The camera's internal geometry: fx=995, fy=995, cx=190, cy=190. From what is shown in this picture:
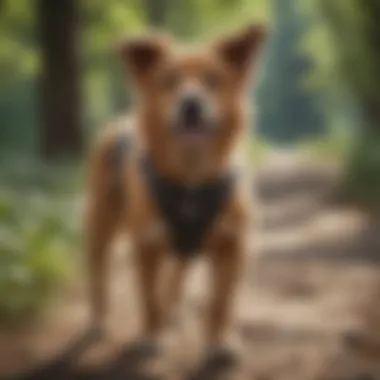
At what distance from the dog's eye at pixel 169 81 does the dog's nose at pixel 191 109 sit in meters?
0.03

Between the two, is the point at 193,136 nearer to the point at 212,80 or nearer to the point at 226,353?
the point at 212,80

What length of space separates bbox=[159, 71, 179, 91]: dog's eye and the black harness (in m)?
0.10

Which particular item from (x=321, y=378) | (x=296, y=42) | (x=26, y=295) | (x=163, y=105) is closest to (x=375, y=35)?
(x=296, y=42)

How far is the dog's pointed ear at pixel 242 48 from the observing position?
1.32 meters

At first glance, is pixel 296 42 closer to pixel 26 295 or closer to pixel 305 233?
pixel 305 233

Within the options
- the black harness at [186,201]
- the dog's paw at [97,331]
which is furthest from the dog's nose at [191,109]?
the dog's paw at [97,331]

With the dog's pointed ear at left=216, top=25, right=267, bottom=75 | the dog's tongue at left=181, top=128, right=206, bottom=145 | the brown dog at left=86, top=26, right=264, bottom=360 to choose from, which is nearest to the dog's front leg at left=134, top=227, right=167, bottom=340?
the brown dog at left=86, top=26, right=264, bottom=360

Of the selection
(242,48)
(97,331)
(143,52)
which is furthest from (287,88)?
(97,331)

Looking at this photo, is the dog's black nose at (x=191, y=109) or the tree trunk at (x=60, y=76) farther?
the tree trunk at (x=60, y=76)

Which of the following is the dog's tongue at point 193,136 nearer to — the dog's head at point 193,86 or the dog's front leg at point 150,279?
the dog's head at point 193,86

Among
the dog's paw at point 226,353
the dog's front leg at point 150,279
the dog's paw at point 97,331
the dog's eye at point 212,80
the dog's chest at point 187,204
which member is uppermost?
the dog's eye at point 212,80

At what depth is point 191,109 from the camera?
4.20 ft

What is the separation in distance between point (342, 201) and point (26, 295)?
468 mm

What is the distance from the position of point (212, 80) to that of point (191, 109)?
2.1 inches
